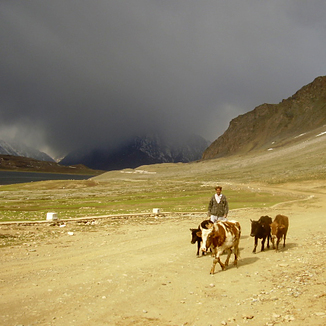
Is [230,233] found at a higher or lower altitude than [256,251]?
higher

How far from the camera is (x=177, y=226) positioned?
26000mm

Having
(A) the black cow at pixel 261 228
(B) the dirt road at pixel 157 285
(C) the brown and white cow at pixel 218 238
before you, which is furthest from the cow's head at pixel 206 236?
(A) the black cow at pixel 261 228

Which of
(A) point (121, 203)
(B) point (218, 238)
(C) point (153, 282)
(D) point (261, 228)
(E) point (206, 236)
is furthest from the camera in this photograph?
(A) point (121, 203)

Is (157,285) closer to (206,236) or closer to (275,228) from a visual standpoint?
(206,236)

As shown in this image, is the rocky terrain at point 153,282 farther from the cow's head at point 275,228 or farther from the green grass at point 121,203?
the green grass at point 121,203

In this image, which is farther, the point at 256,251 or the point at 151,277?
the point at 256,251

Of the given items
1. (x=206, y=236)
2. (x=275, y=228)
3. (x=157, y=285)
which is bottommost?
(x=157, y=285)

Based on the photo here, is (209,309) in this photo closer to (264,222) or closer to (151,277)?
(151,277)

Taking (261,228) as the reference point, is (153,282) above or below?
below

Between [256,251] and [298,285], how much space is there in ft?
19.3

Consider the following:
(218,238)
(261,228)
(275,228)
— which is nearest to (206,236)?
(218,238)

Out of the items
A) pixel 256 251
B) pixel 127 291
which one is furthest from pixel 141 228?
pixel 127 291

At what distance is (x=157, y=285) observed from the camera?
11.0 meters

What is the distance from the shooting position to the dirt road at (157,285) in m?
8.42
